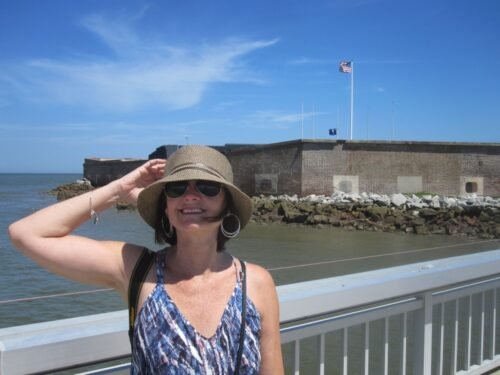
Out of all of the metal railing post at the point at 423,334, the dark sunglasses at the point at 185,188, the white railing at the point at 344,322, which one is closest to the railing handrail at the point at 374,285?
the white railing at the point at 344,322

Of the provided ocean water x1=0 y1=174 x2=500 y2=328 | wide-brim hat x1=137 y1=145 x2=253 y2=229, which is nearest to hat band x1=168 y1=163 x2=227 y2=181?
wide-brim hat x1=137 y1=145 x2=253 y2=229

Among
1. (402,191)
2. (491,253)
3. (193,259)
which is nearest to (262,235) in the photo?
(402,191)

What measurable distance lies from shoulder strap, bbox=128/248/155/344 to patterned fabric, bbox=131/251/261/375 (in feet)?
0.10

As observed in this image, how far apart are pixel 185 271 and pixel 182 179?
0.30m

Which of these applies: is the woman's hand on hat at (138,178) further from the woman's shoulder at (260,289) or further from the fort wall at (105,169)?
the fort wall at (105,169)

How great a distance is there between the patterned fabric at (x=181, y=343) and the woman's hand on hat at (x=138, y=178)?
0.43m

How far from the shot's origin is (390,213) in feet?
75.2

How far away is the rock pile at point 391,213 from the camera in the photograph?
69.6 ft

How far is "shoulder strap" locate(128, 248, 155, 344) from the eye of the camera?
151 cm

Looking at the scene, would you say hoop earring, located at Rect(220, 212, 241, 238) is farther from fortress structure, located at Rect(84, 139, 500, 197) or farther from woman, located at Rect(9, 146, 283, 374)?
fortress structure, located at Rect(84, 139, 500, 197)

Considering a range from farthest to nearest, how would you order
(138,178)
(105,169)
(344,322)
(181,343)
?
(105,169)
(344,322)
(138,178)
(181,343)

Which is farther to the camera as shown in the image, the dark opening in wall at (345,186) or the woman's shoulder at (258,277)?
the dark opening in wall at (345,186)

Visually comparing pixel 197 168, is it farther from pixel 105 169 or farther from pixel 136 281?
pixel 105 169

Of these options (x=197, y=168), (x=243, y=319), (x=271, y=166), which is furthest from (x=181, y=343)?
(x=271, y=166)
